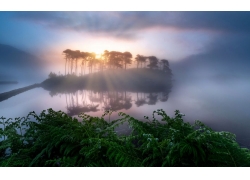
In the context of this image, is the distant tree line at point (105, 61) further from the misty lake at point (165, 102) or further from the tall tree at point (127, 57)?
the misty lake at point (165, 102)

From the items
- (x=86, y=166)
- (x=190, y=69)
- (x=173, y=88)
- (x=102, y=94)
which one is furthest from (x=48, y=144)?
(x=190, y=69)

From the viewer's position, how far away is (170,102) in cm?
198

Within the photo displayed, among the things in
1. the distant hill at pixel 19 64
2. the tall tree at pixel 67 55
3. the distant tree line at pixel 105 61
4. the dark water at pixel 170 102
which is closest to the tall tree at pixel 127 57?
the distant tree line at pixel 105 61

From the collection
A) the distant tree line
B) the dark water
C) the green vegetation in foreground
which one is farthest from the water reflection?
the green vegetation in foreground

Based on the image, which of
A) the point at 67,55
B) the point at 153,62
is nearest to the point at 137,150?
the point at 153,62

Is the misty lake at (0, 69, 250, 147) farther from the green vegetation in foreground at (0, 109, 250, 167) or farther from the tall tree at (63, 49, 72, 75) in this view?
the green vegetation in foreground at (0, 109, 250, 167)

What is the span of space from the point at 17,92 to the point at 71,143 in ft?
3.69

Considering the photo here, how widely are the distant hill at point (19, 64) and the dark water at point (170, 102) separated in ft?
0.35

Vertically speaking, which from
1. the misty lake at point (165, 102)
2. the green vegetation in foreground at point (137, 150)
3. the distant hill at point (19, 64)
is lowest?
the green vegetation in foreground at point (137, 150)

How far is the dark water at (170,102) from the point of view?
1904mm

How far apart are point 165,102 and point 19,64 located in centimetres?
132

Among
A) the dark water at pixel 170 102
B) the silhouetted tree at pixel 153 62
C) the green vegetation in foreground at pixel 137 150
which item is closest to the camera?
the green vegetation in foreground at pixel 137 150

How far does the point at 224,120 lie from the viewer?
74.6 inches

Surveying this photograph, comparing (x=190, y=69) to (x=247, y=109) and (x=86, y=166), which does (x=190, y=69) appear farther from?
(x=86, y=166)
